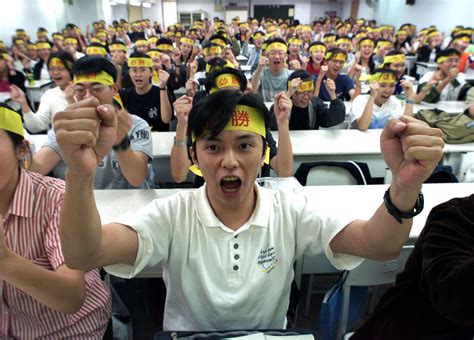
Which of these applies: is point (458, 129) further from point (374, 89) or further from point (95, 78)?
point (95, 78)

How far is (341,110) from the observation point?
3377 millimetres

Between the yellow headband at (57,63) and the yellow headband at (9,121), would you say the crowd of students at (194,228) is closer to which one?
the yellow headband at (9,121)

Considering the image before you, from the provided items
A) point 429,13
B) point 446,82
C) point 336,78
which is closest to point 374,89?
point 336,78

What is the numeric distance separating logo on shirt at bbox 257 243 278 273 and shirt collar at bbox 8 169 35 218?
0.78 metres

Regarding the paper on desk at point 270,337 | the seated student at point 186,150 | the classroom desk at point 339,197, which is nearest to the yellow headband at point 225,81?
the seated student at point 186,150

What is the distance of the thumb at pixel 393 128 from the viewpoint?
848 millimetres

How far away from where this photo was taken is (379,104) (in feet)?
11.5

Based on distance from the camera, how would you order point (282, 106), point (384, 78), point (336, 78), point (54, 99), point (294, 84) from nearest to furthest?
point (282, 106) → point (294, 84) → point (54, 99) → point (384, 78) → point (336, 78)

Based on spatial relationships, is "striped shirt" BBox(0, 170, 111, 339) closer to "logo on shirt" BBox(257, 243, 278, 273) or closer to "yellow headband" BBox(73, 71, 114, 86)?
"logo on shirt" BBox(257, 243, 278, 273)

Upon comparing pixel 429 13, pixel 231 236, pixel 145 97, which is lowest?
pixel 231 236

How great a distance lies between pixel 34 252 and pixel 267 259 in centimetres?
79

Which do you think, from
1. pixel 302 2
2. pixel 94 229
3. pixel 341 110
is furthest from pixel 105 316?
pixel 302 2

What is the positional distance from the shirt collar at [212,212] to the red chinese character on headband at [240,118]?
27cm

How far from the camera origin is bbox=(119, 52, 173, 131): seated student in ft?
11.2
